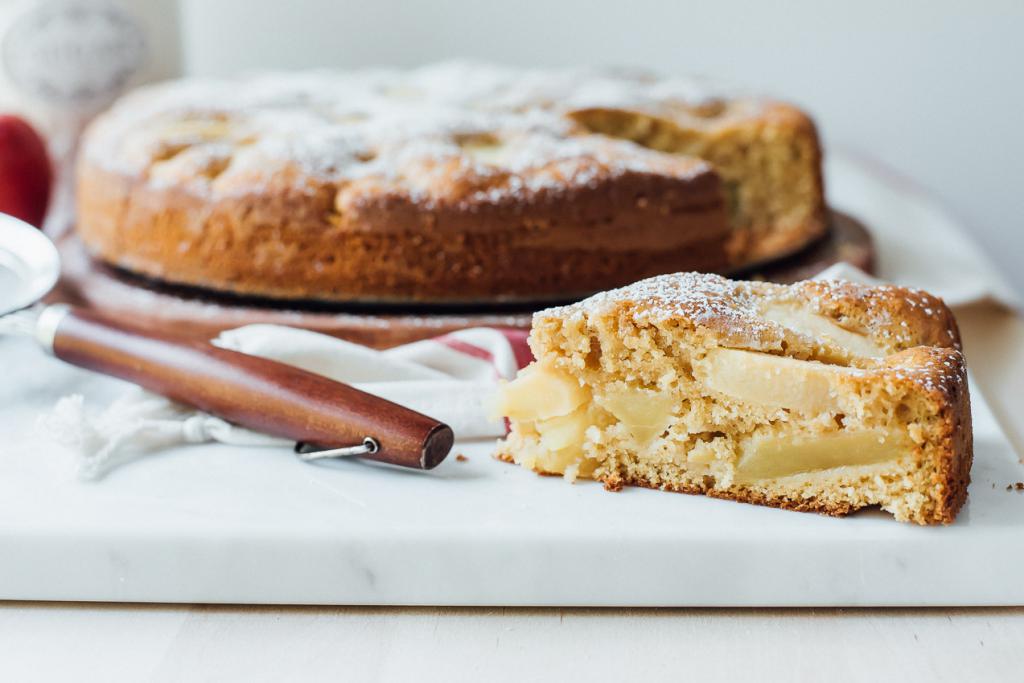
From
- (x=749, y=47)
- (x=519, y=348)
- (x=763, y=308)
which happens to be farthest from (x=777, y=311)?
(x=749, y=47)

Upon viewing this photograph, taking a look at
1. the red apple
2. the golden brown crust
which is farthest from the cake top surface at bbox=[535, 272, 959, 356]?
the red apple

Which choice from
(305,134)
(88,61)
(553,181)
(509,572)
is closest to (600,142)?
(553,181)

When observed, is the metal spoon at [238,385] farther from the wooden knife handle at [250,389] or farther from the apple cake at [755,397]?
the apple cake at [755,397]

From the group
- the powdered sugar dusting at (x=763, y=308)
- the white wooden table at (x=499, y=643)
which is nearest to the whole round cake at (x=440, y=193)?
the powdered sugar dusting at (x=763, y=308)

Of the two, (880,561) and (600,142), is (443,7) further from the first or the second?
(880,561)

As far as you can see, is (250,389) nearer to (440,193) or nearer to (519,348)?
(519,348)

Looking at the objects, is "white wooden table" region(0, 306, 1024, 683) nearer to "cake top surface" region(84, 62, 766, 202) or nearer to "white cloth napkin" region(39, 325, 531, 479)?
"white cloth napkin" region(39, 325, 531, 479)
